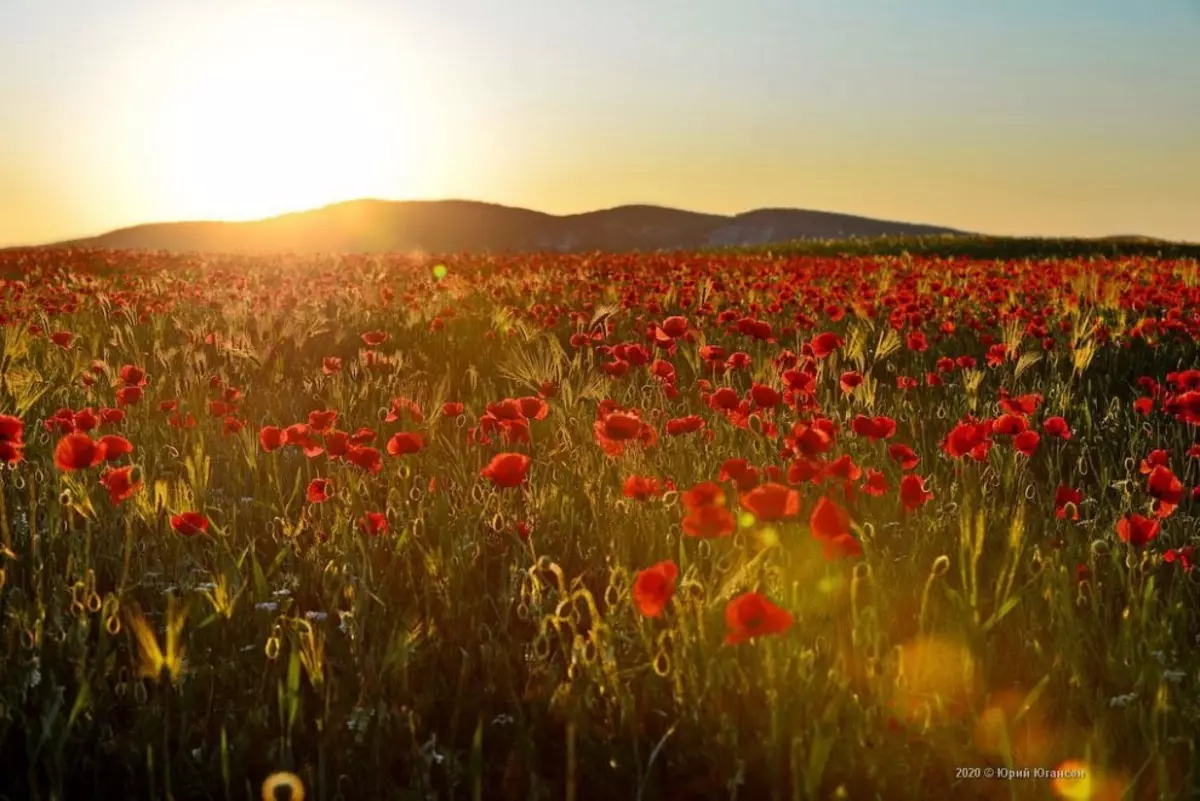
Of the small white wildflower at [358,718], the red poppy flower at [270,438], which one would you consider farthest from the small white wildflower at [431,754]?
the red poppy flower at [270,438]

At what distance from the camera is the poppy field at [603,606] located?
6.51 feet

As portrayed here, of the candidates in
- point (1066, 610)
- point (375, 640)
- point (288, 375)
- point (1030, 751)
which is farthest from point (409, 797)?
point (288, 375)

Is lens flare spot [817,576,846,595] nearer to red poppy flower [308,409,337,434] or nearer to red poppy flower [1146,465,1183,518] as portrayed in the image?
red poppy flower [1146,465,1183,518]

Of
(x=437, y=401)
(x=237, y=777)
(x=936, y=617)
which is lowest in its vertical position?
(x=237, y=777)

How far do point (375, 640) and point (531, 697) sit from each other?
0.47 metres

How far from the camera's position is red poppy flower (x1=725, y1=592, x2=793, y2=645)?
1779mm

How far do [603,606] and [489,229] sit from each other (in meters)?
83.6

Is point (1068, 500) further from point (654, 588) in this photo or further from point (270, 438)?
point (270, 438)

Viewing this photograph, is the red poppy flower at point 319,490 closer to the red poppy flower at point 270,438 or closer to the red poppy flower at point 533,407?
the red poppy flower at point 270,438

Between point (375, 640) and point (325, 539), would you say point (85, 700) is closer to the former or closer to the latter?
point (375, 640)

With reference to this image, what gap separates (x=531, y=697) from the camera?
2.22m

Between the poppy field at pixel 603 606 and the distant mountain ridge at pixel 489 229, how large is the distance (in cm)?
6054

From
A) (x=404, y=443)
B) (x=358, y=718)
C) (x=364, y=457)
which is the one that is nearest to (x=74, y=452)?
(x=364, y=457)

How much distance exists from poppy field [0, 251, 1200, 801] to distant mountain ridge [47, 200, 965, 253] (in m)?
60.5
